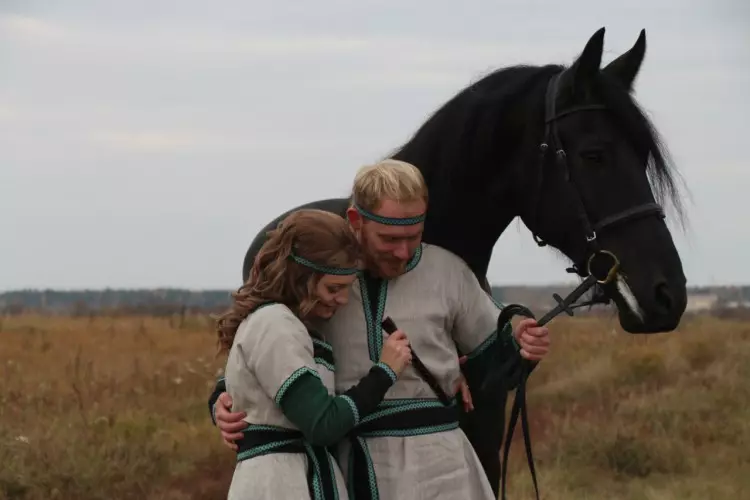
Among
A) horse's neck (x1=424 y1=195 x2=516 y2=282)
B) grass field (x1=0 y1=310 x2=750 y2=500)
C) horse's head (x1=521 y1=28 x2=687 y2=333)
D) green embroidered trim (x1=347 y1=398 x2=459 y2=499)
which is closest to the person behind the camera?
green embroidered trim (x1=347 y1=398 x2=459 y2=499)

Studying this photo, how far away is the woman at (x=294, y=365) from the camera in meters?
2.28

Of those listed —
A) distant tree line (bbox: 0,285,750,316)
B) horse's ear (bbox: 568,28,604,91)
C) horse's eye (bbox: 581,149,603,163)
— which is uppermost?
horse's ear (bbox: 568,28,604,91)

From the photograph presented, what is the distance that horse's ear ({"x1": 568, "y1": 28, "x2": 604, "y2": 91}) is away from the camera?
9.35ft

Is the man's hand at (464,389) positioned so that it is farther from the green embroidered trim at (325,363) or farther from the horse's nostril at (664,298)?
the horse's nostril at (664,298)

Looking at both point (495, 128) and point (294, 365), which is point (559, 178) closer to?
point (495, 128)

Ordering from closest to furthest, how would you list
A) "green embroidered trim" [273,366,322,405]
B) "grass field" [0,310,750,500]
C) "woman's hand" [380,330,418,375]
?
"green embroidered trim" [273,366,322,405]
"woman's hand" [380,330,418,375]
"grass field" [0,310,750,500]

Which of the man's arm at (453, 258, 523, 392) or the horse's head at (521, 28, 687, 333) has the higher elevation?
the horse's head at (521, 28, 687, 333)

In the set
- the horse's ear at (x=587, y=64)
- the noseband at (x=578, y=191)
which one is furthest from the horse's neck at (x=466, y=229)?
the horse's ear at (x=587, y=64)

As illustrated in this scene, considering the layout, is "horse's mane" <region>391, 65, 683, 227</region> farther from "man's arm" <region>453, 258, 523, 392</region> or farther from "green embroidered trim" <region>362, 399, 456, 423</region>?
"green embroidered trim" <region>362, 399, 456, 423</region>

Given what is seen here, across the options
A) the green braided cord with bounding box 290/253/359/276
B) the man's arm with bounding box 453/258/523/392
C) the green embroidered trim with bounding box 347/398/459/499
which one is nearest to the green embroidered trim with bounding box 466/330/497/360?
the man's arm with bounding box 453/258/523/392

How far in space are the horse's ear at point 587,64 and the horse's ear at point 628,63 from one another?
0.62 feet

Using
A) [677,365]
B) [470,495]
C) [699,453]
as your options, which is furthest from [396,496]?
[677,365]

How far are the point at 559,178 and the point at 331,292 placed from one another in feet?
2.67

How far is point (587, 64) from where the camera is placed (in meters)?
2.87
